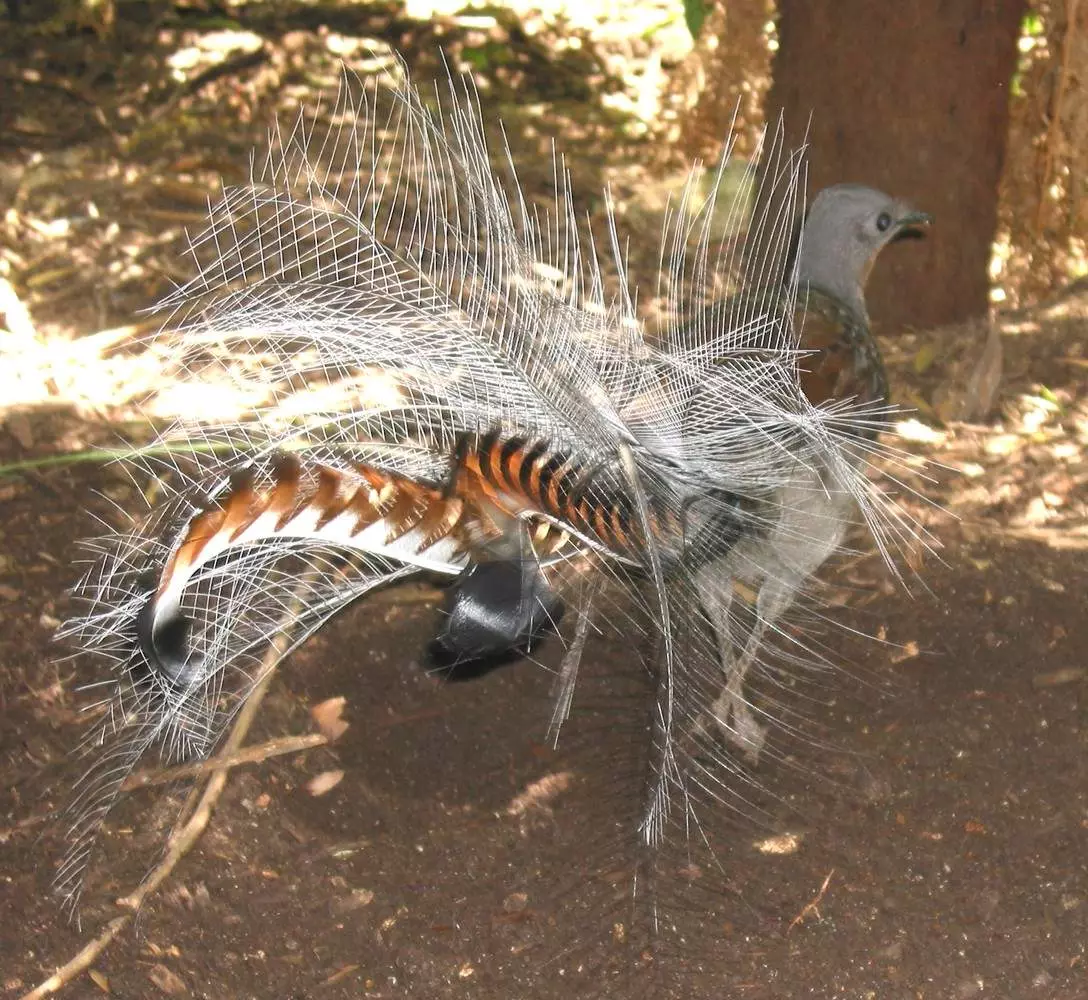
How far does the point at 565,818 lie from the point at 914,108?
2.13 m

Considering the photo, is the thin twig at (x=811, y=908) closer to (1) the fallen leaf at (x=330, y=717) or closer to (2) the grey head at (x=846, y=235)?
(1) the fallen leaf at (x=330, y=717)

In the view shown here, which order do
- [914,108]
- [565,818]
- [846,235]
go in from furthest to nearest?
[914,108] → [846,235] → [565,818]

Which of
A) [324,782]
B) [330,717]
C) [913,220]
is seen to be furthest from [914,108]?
[324,782]

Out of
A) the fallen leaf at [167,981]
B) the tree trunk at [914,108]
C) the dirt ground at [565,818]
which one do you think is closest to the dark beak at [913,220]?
the tree trunk at [914,108]

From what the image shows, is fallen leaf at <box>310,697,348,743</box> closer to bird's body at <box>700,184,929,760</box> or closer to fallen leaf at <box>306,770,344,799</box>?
fallen leaf at <box>306,770,344,799</box>

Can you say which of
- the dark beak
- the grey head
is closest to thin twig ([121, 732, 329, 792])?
the grey head

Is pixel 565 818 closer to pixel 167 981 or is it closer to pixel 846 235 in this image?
pixel 167 981

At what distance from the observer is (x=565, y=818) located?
2.30 m

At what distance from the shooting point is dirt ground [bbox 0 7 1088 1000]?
208 centimetres

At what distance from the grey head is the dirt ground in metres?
0.63

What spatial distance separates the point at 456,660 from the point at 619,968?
1.92ft

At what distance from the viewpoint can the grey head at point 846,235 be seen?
3.00 meters

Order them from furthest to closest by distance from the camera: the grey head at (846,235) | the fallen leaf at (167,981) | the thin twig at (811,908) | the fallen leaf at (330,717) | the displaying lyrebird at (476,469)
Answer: the grey head at (846,235)
the fallen leaf at (330,717)
the thin twig at (811,908)
the fallen leaf at (167,981)
the displaying lyrebird at (476,469)

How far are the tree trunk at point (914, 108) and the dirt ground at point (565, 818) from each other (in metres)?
0.87
